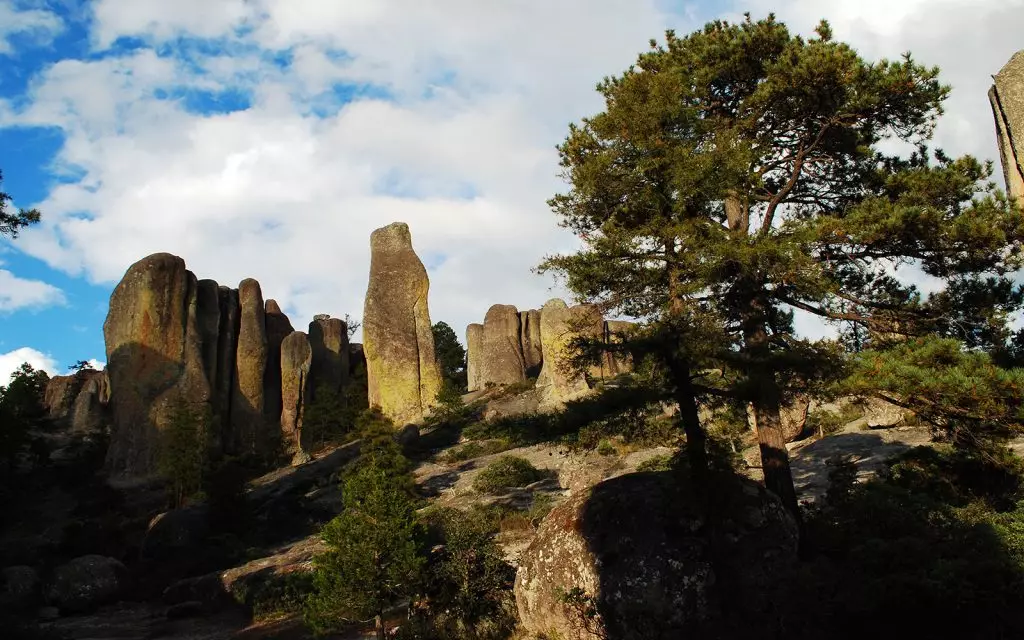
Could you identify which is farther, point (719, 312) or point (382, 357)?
point (382, 357)

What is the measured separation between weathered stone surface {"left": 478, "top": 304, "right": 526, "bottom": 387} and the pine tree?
125 ft

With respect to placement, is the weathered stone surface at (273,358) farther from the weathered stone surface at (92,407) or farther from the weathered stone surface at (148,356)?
the weathered stone surface at (92,407)

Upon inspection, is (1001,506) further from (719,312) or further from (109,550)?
(109,550)

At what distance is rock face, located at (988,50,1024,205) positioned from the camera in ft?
33.4

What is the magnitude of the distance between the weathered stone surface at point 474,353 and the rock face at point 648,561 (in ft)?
154

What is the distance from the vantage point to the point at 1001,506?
1252 centimetres

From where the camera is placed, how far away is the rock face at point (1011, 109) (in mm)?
10172

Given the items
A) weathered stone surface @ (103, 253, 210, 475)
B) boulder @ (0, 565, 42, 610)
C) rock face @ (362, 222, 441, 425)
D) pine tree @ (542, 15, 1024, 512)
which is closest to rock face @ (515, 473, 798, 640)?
pine tree @ (542, 15, 1024, 512)

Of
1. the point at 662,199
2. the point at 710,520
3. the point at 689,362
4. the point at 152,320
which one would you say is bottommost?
the point at 710,520

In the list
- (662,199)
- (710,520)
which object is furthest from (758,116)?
(710,520)

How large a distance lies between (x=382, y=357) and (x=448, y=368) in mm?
30155

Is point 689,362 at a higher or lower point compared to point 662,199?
lower

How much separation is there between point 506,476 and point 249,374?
2419 centimetres

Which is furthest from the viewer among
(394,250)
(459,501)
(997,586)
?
(394,250)
